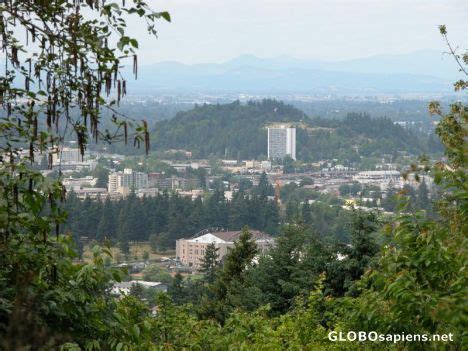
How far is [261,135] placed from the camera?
92.4 meters

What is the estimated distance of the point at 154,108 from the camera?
126 meters

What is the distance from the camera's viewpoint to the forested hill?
8794 centimetres

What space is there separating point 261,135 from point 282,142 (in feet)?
19.4

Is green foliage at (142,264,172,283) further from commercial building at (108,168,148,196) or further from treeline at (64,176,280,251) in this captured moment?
commercial building at (108,168,148,196)

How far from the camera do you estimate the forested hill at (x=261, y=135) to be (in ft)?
289

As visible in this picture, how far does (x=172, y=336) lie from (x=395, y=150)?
8271 cm

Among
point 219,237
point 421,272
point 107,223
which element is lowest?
point 219,237

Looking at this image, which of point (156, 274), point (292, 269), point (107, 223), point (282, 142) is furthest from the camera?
point (282, 142)

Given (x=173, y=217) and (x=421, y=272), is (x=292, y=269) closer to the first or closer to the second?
(x=421, y=272)

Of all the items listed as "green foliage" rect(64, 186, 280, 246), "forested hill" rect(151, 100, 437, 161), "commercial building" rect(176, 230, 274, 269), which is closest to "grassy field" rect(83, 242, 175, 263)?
"green foliage" rect(64, 186, 280, 246)

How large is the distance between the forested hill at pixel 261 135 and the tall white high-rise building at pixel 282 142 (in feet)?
8.06

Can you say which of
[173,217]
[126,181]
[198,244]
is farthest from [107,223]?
[126,181]

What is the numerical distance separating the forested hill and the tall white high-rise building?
2.46 metres

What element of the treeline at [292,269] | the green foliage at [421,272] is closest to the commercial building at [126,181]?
the treeline at [292,269]
